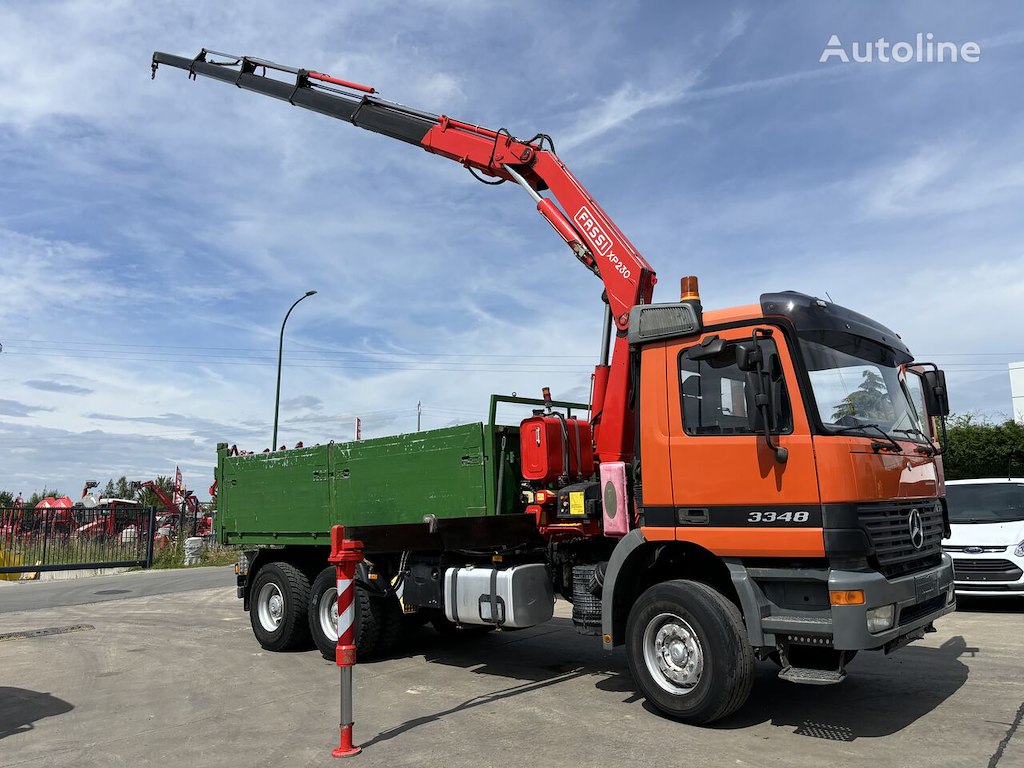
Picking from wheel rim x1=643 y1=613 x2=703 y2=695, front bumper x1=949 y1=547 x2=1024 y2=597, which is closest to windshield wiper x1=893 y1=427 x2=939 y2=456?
wheel rim x1=643 y1=613 x2=703 y2=695

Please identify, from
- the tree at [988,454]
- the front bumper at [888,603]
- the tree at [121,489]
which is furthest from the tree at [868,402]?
the tree at [121,489]

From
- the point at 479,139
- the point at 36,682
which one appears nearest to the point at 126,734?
the point at 36,682

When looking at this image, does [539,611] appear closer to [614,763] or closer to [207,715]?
[614,763]

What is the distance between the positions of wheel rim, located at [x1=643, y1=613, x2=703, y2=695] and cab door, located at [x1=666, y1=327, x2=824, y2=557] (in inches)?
25.2

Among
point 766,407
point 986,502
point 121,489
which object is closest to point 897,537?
point 766,407

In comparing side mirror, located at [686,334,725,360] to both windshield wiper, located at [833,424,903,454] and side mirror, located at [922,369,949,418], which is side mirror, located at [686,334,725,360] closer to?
windshield wiper, located at [833,424,903,454]

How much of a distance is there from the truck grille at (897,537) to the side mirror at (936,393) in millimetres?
889

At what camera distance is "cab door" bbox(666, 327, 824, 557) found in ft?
16.7

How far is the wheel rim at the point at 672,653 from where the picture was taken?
213 inches

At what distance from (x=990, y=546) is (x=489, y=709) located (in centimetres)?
716

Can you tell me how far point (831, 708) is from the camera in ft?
19.3

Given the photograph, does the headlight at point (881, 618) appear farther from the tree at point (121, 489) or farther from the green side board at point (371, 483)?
the tree at point (121, 489)

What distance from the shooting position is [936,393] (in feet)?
21.0

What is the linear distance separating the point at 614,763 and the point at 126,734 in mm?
3643
